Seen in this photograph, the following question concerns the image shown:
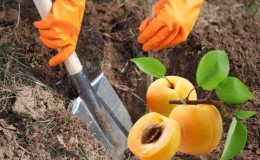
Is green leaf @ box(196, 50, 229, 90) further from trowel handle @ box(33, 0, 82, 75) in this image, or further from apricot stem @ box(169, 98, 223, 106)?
trowel handle @ box(33, 0, 82, 75)

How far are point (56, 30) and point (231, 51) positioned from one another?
75 centimetres

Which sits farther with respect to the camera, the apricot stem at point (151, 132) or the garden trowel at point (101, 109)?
the garden trowel at point (101, 109)

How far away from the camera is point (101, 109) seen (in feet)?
6.61

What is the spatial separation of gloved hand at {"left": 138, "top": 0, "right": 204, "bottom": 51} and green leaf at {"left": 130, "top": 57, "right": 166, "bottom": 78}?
0.60 ft

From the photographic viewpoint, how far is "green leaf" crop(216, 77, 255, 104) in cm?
154

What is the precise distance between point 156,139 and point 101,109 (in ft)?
1.34

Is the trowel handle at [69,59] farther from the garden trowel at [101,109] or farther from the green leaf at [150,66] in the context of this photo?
the green leaf at [150,66]

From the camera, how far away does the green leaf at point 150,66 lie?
5.55 feet

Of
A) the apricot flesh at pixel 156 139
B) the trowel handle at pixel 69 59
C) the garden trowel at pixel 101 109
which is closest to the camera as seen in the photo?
the apricot flesh at pixel 156 139

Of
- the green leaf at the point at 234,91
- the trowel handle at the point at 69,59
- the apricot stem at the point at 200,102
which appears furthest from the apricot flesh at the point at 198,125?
the trowel handle at the point at 69,59

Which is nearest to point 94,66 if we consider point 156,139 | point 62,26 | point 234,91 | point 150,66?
point 62,26

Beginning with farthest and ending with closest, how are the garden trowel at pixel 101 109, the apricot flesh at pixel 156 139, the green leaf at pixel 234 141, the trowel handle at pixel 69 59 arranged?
the garden trowel at pixel 101 109 < the trowel handle at pixel 69 59 < the apricot flesh at pixel 156 139 < the green leaf at pixel 234 141

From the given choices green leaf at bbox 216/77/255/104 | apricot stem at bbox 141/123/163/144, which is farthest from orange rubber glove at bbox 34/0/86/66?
Answer: green leaf at bbox 216/77/255/104

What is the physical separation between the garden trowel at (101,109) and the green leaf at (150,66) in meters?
0.32
